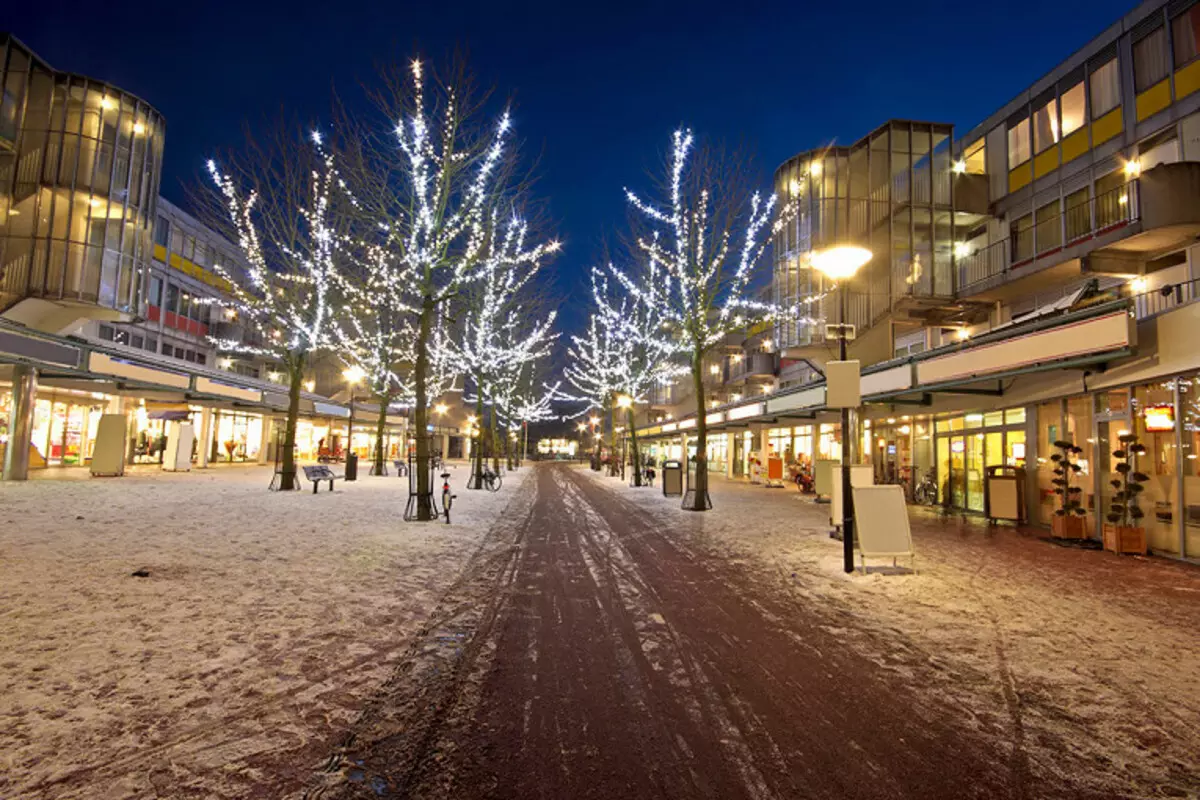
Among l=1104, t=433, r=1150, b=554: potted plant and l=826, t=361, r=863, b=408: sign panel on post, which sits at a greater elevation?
l=826, t=361, r=863, b=408: sign panel on post

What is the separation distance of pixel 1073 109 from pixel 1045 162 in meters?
1.32

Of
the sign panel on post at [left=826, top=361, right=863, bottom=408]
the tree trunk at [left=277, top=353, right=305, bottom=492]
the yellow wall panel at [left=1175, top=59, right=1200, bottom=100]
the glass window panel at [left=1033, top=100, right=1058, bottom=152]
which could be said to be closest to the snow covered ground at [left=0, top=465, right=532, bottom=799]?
the sign panel on post at [left=826, top=361, right=863, bottom=408]

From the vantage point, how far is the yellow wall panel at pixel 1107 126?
14.5m

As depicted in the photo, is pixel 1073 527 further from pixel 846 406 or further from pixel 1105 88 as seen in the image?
pixel 1105 88

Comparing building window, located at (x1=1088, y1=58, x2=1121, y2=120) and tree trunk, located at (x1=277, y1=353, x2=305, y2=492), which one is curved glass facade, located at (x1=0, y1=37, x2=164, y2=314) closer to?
tree trunk, located at (x1=277, y1=353, x2=305, y2=492)

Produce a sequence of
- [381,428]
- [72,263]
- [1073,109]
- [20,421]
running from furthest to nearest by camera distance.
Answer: [381,428] < [72,263] < [20,421] < [1073,109]

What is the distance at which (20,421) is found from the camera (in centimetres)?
1903

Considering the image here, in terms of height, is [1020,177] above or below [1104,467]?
above

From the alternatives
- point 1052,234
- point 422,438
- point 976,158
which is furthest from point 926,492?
point 422,438

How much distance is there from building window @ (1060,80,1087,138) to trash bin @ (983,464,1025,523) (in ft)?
29.5

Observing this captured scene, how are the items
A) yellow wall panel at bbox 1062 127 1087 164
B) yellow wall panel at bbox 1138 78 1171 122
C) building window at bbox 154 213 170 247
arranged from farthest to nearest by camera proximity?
building window at bbox 154 213 170 247 → yellow wall panel at bbox 1062 127 1087 164 → yellow wall panel at bbox 1138 78 1171 122

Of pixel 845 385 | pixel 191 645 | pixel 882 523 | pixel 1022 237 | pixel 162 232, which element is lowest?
pixel 191 645

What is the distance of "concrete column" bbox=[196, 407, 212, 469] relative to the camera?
31.5m

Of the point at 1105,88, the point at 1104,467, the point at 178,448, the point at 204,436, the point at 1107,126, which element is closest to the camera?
→ the point at 1104,467
